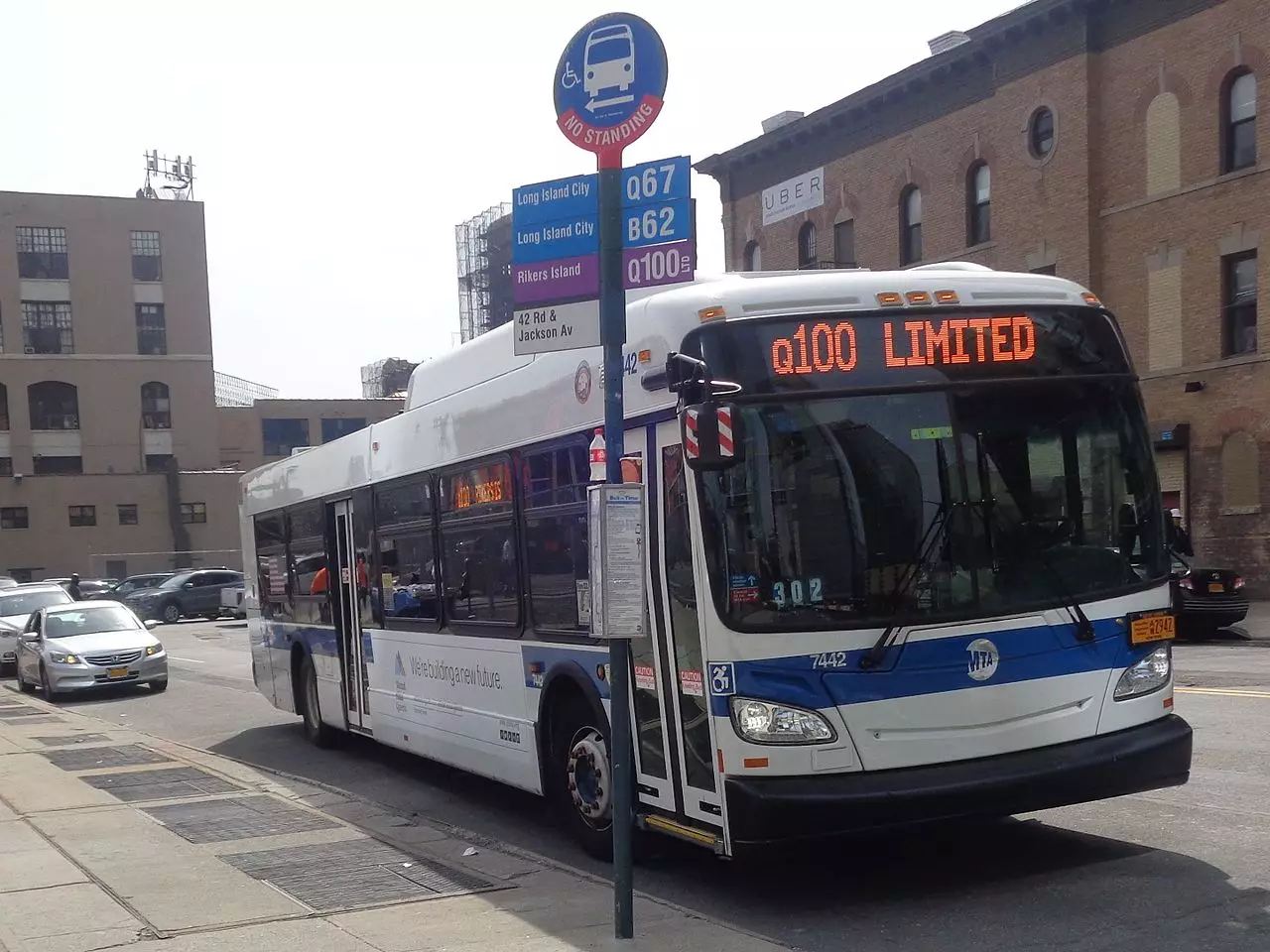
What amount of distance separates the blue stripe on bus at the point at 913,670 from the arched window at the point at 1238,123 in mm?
22661

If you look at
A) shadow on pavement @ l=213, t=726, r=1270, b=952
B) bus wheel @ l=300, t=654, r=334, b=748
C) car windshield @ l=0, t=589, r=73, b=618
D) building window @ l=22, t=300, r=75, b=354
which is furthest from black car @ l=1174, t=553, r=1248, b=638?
building window @ l=22, t=300, r=75, b=354

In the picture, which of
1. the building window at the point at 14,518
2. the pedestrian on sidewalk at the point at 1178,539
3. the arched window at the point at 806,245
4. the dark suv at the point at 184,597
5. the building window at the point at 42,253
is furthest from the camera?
the building window at the point at 42,253

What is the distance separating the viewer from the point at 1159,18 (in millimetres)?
28094

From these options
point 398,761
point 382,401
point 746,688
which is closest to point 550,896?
point 746,688

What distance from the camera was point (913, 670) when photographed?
667 centimetres

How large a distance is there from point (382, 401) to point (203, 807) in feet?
228

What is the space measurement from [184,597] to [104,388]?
84.3 feet

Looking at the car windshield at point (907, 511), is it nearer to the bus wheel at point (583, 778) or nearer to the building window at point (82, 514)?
the bus wheel at point (583, 778)

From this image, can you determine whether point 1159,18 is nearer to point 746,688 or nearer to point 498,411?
point 498,411

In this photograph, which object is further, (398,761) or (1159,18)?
(1159,18)

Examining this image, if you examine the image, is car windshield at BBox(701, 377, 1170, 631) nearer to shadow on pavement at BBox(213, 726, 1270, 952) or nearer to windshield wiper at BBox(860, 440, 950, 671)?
windshield wiper at BBox(860, 440, 950, 671)

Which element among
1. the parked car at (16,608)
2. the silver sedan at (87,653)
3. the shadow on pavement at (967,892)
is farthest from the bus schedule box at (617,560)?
the parked car at (16,608)

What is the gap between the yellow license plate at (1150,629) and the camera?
7.17m

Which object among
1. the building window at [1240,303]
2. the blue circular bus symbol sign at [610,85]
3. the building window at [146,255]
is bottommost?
the blue circular bus symbol sign at [610,85]
